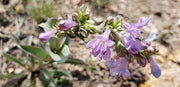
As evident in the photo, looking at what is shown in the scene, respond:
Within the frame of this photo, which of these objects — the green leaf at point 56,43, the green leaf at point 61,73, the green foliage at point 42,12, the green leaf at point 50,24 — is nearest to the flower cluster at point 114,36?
the green leaf at point 50,24

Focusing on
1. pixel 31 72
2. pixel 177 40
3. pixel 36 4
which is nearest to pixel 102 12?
pixel 36 4

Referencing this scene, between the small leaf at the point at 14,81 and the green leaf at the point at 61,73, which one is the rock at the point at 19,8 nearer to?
the small leaf at the point at 14,81

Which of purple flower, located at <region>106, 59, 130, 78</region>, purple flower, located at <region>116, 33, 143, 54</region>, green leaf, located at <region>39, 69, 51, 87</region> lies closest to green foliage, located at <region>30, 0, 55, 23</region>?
green leaf, located at <region>39, 69, 51, 87</region>

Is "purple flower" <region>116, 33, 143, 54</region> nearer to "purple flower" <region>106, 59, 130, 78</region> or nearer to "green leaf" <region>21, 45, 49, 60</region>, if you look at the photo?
"purple flower" <region>106, 59, 130, 78</region>

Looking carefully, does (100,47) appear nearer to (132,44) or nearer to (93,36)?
(132,44)

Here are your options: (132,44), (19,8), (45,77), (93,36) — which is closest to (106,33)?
(132,44)

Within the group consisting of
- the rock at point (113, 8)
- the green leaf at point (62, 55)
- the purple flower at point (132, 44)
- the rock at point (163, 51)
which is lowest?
the rock at point (163, 51)

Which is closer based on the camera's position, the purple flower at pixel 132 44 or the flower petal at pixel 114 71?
the purple flower at pixel 132 44
